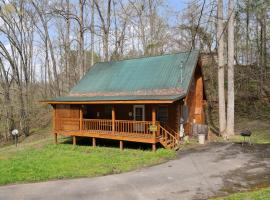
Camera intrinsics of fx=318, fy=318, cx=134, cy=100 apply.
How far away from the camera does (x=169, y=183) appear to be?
11008 millimetres

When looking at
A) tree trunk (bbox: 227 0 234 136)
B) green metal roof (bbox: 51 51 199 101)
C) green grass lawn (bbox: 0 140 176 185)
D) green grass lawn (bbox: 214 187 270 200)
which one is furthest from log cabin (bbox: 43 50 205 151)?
green grass lawn (bbox: 214 187 270 200)

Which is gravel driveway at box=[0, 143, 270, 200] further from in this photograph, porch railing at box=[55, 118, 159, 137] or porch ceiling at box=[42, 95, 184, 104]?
porch railing at box=[55, 118, 159, 137]

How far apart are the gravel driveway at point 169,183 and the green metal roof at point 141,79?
14.1 feet

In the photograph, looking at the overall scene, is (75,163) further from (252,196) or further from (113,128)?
(252,196)

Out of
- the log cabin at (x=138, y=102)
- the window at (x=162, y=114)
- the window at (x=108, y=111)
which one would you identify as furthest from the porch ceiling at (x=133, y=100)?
the window at (x=108, y=111)

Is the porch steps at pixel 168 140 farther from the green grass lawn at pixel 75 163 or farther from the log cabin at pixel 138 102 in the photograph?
the green grass lawn at pixel 75 163

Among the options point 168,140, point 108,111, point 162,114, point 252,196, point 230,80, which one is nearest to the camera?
point 252,196

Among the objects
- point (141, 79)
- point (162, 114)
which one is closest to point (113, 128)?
point (162, 114)

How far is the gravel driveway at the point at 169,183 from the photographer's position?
989cm

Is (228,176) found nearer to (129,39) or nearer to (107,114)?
(107,114)

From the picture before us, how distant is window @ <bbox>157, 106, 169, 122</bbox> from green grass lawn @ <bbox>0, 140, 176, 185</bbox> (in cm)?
294

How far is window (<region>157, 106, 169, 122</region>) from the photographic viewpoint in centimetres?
1967

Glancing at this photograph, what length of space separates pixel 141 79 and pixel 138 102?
3.75 m

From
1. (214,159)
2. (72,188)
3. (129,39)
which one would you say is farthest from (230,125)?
(129,39)
